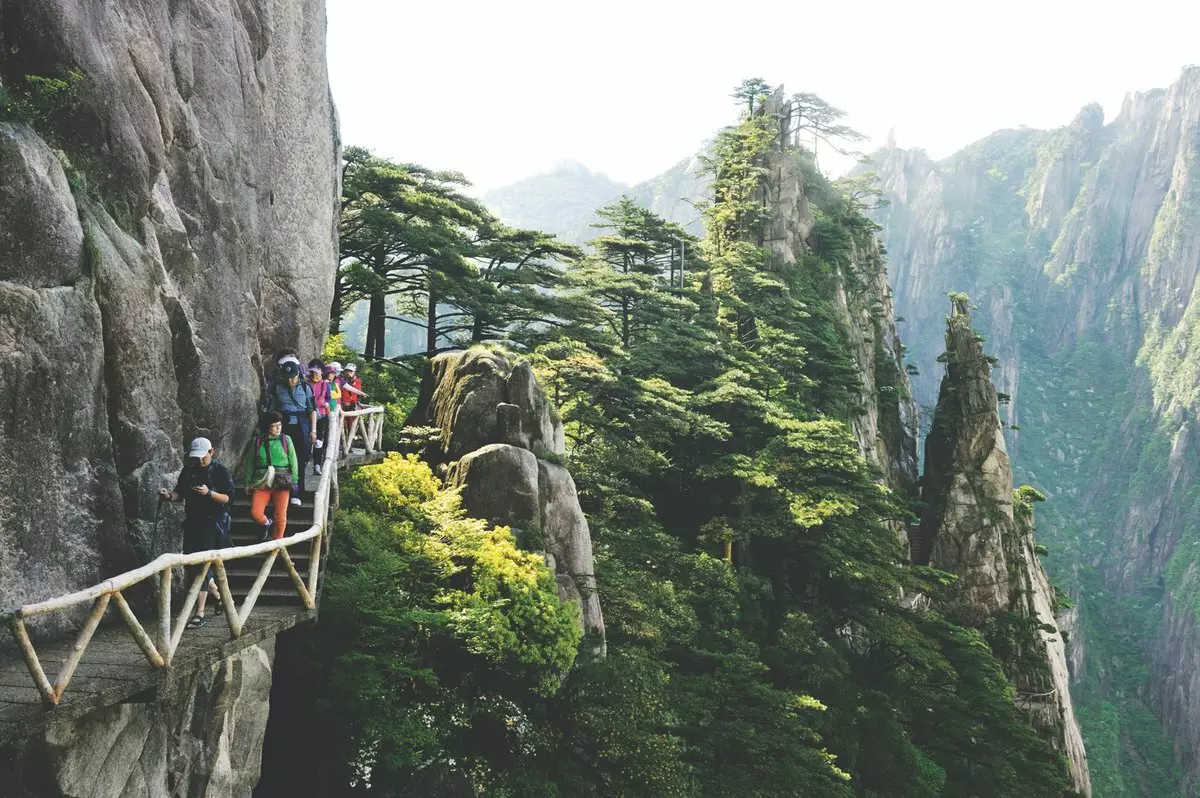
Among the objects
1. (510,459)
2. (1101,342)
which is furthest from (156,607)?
(1101,342)

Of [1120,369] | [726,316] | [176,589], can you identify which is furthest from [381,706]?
[1120,369]

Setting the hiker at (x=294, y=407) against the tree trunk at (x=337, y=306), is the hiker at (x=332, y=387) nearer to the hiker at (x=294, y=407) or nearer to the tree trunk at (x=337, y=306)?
the hiker at (x=294, y=407)

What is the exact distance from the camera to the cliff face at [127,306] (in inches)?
256

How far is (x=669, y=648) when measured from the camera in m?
20.8

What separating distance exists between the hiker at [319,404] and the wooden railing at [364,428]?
0.28 meters

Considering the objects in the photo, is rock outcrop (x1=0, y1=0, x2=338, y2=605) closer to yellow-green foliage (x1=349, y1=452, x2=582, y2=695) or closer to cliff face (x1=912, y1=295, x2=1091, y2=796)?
yellow-green foliage (x1=349, y1=452, x2=582, y2=695)

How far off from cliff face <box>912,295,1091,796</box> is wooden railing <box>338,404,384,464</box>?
28905 millimetres

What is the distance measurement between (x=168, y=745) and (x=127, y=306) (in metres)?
4.18

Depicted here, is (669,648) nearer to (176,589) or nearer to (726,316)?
(176,589)

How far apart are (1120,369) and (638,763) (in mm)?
149336

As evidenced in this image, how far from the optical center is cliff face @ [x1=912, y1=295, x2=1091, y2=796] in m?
33.9

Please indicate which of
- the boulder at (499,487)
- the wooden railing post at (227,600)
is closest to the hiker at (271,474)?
the wooden railing post at (227,600)

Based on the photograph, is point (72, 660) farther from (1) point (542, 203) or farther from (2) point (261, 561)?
(1) point (542, 203)

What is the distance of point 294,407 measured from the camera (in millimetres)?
11398
